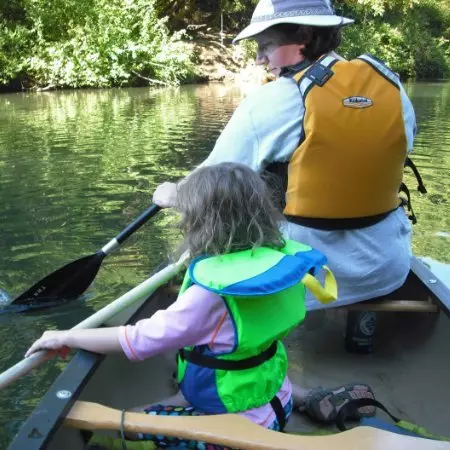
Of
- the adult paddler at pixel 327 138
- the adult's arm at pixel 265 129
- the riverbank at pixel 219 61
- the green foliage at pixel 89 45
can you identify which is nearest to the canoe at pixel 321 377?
the adult paddler at pixel 327 138

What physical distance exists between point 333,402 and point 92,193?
474 centimetres

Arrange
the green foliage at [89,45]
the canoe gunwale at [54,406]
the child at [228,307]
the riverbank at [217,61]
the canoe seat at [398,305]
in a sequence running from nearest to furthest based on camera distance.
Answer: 1. the canoe gunwale at [54,406]
2. the child at [228,307]
3. the canoe seat at [398,305]
4. the green foliage at [89,45]
5. the riverbank at [217,61]

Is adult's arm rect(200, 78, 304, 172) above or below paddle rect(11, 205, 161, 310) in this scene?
above

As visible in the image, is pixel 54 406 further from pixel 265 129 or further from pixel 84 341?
pixel 265 129

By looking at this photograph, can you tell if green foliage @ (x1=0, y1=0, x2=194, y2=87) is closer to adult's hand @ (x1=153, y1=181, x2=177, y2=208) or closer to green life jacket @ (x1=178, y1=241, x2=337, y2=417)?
adult's hand @ (x1=153, y1=181, x2=177, y2=208)

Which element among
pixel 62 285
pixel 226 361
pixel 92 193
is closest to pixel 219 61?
pixel 92 193

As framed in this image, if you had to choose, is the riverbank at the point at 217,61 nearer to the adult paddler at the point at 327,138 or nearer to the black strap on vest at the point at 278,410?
the adult paddler at the point at 327,138

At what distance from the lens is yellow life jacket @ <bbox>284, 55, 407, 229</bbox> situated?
73.7 inches

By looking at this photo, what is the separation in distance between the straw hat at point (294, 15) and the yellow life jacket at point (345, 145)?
115 millimetres

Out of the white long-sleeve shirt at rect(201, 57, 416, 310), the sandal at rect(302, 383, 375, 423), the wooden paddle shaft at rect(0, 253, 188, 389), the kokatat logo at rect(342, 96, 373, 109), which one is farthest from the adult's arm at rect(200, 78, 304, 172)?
the sandal at rect(302, 383, 375, 423)

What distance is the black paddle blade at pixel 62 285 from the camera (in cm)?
333

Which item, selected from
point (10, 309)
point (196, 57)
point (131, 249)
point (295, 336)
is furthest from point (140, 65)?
point (295, 336)

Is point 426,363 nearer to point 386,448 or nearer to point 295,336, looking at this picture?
point 295,336

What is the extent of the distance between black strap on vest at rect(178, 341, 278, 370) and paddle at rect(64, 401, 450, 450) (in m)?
0.13
